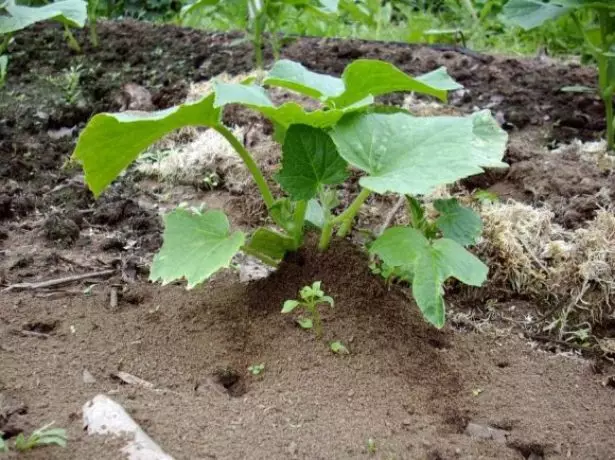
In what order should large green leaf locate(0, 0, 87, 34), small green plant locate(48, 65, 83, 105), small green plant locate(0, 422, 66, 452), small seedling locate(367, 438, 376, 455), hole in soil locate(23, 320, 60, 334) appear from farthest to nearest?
small green plant locate(48, 65, 83, 105) < large green leaf locate(0, 0, 87, 34) < hole in soil locate(23, 320, 60, 334) < small seedling locate(367, 438, 376, 455) < small green plant locate(0, 422, 66, 452)

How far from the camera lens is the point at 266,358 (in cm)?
188

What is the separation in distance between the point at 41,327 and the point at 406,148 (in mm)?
1040

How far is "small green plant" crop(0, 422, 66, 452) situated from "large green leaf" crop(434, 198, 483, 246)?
1.04 m

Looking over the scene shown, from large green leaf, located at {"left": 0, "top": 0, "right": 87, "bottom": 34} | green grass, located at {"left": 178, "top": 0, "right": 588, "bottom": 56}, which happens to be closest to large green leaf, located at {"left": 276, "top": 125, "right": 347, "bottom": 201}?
large green leaf, located at {"left": 0, "top": 0, "right": 87, "bottom": 34}

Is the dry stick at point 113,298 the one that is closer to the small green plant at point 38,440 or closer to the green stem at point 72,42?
the small green plant at point 38,440

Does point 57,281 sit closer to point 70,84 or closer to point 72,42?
point 70,84

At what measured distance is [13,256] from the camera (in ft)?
7.87

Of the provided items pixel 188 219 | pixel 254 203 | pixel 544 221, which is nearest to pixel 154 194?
pixel 254 203

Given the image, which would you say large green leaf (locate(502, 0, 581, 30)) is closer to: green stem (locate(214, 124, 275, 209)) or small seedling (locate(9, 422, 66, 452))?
green stem (locate(214, 124, 275, 209))

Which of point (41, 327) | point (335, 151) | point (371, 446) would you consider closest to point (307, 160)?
point (335, 151)

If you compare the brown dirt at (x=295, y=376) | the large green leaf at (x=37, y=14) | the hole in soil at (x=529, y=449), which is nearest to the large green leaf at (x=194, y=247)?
the brown dirt at (x=295, y=376)

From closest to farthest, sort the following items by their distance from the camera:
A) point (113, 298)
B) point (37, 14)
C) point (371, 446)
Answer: point (371, 446) < point (113, 298) < point (37, 14)

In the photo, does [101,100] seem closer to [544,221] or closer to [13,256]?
[13,256]

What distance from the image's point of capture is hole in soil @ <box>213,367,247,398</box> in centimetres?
181
